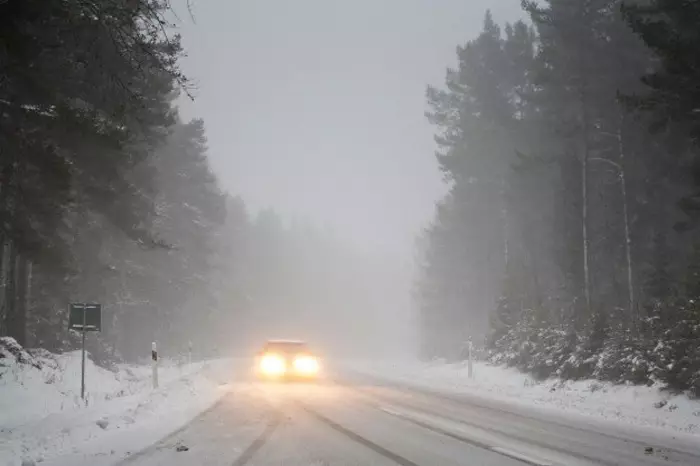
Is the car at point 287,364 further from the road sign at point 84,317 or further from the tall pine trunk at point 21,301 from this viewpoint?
the road sign at point 84,317

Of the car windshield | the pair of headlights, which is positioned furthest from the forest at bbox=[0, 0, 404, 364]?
the pair of headlights

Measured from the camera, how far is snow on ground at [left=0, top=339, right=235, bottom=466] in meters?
8.58

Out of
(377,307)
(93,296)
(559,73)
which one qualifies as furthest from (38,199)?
(377,307)

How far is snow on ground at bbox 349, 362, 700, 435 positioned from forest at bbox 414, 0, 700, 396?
456 millimetres

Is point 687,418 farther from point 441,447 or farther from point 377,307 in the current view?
point 377,307

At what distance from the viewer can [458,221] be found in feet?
146

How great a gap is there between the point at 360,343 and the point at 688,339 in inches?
3650

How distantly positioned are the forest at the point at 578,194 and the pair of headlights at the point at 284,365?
770cm

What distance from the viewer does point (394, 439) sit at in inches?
376

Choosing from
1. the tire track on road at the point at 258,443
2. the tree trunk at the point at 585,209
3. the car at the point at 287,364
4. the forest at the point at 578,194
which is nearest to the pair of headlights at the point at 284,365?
the car at the point at 287,364

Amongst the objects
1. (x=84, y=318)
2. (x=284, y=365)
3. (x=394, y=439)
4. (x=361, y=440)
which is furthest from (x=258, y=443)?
(x=284, y=365)

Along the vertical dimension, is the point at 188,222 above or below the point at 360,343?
above

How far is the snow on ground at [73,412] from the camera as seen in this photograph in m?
8.58

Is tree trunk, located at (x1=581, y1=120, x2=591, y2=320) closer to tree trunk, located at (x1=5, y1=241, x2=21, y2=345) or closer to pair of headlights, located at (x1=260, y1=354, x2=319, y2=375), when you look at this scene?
pair of headlights, located at (x1=260, y1=354, x2=319, y2=375)
